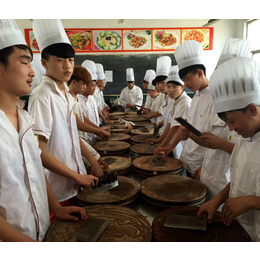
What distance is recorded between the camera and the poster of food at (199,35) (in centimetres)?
634

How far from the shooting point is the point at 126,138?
2357mm

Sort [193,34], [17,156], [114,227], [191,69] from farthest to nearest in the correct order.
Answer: [193,34], [191,69], [114,227], [17,156]

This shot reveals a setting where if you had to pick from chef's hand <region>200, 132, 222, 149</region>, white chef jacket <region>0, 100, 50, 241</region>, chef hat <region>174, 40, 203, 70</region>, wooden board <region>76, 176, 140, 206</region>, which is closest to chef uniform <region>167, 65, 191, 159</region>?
chef hat <region>174, 40, 203, 70</region>

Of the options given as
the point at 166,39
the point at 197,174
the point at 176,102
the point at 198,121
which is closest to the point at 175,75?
the point at 176,102

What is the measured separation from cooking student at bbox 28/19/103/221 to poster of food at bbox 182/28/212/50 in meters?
5.91

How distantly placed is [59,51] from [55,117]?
0.39 m

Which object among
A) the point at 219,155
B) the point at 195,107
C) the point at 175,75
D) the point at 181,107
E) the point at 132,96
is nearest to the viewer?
the point at 219,155

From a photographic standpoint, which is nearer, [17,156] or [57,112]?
[17,156]

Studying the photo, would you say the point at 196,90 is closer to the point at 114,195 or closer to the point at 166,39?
the point at 114,195

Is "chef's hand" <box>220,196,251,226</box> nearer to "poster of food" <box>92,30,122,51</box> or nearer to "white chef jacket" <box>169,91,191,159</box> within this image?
"white chef jacket" <box>169,91,191,159</box>

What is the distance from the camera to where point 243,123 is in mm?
889

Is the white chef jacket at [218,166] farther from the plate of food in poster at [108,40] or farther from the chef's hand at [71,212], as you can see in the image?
the plate of food in poster at [108,40]

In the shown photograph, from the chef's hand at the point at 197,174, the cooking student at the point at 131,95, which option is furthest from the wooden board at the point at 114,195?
the cooking student at the point at 131,95

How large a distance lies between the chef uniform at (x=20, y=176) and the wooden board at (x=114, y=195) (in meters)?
0.24
